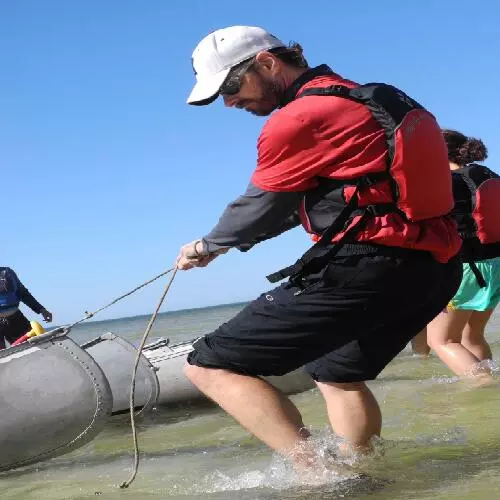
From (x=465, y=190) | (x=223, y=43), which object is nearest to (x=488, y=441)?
(x=465, y=190)

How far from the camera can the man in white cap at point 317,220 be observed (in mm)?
2621

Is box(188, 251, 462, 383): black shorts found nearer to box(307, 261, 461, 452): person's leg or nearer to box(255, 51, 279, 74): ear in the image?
box(307, 261, 461, 452): person's leg

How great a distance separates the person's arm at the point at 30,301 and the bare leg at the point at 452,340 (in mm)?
4984

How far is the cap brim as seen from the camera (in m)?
2.85

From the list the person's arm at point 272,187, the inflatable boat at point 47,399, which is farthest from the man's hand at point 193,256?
the inflatable boat at point 47,399

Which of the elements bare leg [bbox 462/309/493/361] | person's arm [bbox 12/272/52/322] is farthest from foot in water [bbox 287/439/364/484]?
person's arm [bbox 12/272/52/322]

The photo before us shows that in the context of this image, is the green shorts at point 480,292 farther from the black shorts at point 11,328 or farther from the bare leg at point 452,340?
the black shorts at point 11,328

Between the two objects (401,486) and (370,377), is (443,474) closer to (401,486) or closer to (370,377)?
(401,486)

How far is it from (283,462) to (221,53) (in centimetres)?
156

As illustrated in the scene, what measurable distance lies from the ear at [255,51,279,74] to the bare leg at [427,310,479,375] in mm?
2821

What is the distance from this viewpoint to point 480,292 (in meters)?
5.29

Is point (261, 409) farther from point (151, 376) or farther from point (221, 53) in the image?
point (151, 376)

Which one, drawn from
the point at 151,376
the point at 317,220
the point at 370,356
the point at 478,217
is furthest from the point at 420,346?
the point at 317,220

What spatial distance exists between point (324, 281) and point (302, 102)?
62 centimetres
